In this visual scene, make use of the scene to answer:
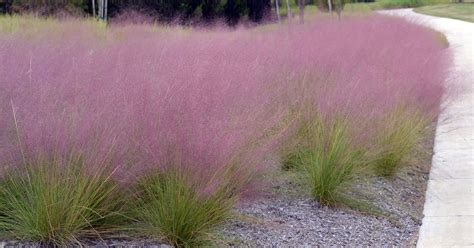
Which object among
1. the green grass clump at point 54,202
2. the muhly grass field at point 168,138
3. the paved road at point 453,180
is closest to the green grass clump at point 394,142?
the muhly grass field at point 168,138

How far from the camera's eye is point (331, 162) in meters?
5.51

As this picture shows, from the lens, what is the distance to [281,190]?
18.5 feet

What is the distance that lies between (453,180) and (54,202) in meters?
4.30

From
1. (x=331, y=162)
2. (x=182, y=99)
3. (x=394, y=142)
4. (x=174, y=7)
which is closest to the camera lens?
(x=182, y=99)

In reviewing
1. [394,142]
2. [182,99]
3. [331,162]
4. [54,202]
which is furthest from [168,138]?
[394,142]

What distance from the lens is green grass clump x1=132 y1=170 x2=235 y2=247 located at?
4312 mm

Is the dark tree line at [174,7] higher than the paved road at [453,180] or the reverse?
higher

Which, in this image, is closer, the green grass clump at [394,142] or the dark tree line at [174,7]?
the green grass clump at [394,142]

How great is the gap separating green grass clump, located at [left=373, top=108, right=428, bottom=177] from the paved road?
0.40 m

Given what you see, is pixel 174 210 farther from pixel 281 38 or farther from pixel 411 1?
pixel 411 1

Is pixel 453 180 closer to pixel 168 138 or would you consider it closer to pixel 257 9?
pixel 168 138

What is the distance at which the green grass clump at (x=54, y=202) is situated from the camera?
3.99 metres

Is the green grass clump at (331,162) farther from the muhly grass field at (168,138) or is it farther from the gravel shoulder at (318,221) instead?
the gravel shoulder at (318,221)

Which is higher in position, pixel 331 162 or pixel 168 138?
pixel 168 138
